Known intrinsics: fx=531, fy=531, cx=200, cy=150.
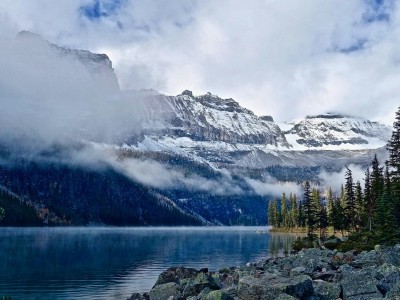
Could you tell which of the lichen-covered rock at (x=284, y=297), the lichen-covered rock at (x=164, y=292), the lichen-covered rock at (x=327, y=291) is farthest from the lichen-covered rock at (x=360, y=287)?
the lichen-covered rock at (x=164, y=292)

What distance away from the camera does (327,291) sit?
28984mm

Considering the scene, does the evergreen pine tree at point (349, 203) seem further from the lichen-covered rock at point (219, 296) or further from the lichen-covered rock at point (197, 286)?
the lichen-covered rock at point (219, 296)

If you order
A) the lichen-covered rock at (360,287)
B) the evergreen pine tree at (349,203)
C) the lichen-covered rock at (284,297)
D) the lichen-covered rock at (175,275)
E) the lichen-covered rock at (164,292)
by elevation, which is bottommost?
the lichen-covered rock at (164,292)

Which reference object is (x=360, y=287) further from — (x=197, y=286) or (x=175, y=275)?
(x=175, y=275)

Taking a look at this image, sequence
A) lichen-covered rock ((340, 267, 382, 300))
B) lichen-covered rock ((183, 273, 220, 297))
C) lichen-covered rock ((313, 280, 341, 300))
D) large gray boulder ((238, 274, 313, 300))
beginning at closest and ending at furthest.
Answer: large gray boulder ((238, 274, 313, 300)) → lichen-covered rock ((340, 267, 382, 300)) → lichen-covered rock ((313, 280, 341, 300)) → lichen-covered rock ((183, 273, 220, 297))

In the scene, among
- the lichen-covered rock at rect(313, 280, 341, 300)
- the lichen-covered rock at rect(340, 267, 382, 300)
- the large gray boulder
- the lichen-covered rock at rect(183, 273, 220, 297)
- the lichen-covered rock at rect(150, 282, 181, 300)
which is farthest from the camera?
the lichen-covered rock at rect(150, 282, 181, 300)

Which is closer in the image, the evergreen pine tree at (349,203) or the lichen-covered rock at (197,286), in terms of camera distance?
the lichen-covered rock at (197,286)

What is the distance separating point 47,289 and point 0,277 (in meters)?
12.8

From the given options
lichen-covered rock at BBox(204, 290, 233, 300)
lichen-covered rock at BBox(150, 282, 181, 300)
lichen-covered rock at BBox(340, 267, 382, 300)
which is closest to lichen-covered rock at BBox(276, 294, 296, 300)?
lichen-covered rock at BBox(204, 290, 233, 300)

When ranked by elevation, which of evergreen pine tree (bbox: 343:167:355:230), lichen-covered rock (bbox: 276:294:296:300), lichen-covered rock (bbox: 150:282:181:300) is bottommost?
lichen-covered rock (bbox: 150:282:181:300)

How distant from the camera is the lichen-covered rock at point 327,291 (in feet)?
93.4

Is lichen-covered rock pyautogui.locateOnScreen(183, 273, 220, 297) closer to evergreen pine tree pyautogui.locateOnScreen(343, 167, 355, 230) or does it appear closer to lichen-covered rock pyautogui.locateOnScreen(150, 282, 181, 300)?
lichen-covered rock pyautogui.locateOnScreen(150, 282, 181, 300)

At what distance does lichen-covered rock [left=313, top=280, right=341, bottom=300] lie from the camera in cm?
2847

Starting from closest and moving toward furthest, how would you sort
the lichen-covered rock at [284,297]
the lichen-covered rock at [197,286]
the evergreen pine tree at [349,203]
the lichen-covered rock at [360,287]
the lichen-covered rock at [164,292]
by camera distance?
the lichen-covered rock at [284,297] < the lichen-covered rock at [360,287] < the lichen-covered rock at [197,286] < the lichen-covered rock at [164,292] < the evergreen pine tree at [349,203]
